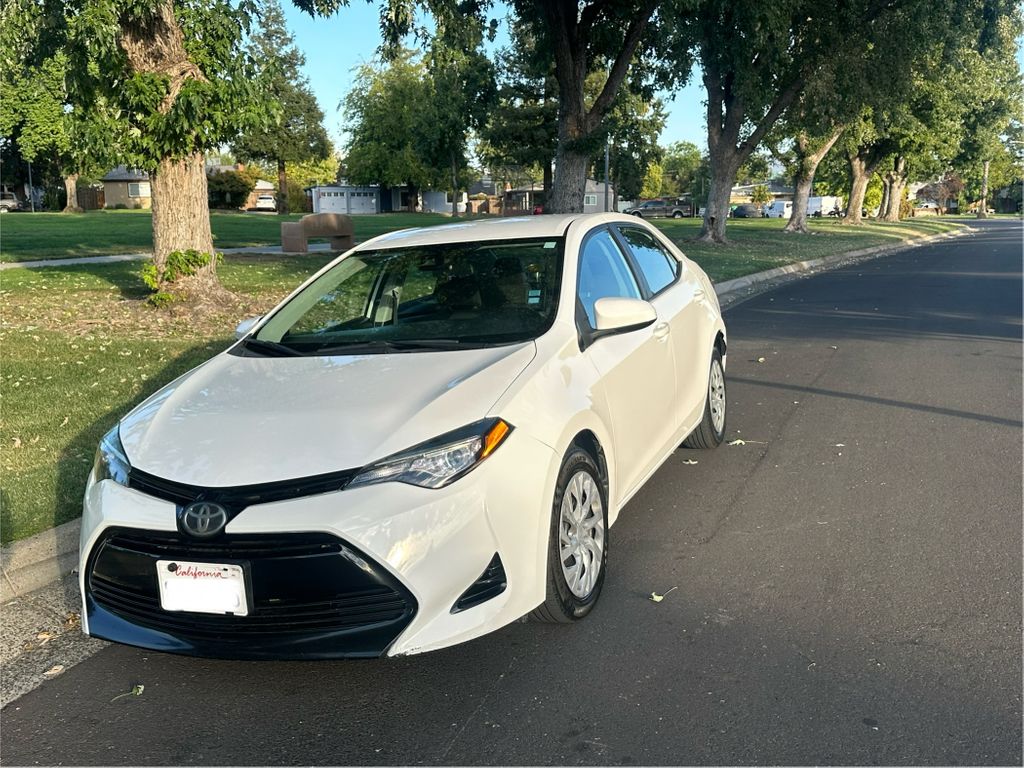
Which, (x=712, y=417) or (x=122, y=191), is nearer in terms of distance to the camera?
(x=712, y=417)

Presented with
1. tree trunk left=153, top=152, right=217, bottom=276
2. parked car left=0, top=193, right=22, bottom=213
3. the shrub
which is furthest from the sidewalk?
parked car left=0, top=193, right=22, bottom=213

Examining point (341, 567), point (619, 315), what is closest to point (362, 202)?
point (619, 315)

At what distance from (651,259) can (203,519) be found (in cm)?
343

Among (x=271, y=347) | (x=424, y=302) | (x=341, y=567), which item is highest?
(x=424, y=302)

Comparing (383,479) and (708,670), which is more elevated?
(383,479)

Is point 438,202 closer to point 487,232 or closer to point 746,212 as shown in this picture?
point 746,212

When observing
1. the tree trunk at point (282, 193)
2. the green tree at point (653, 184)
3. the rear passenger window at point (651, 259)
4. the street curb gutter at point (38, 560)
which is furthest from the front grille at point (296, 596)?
the green tree at point (653, 184)

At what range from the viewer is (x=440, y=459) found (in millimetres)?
3266

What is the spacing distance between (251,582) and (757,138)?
90.6 ft

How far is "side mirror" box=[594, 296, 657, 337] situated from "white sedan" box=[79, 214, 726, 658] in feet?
0.03

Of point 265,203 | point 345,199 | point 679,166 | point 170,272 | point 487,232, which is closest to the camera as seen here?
point 487,232

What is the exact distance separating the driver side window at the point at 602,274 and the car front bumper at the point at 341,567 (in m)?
1.42

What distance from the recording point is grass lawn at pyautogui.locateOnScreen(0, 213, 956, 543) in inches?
218

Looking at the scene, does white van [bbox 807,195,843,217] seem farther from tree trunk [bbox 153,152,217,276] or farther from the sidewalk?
tree trunk [bbox 153,152,217,276]
